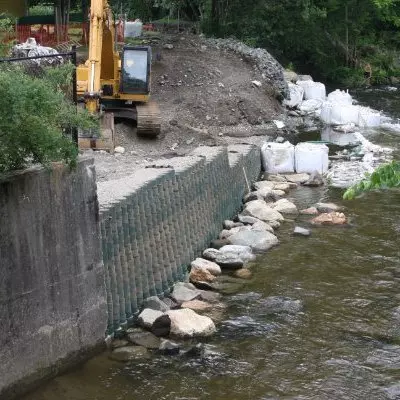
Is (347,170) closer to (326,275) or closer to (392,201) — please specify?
(392,201)

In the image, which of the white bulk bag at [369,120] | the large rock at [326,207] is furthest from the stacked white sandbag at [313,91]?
the large rock at [326,207]

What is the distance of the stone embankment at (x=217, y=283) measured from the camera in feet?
29.7

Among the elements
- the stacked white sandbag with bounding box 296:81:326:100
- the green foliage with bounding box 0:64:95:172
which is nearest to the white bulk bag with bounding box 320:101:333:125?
the stacked white sandbag with bounding box 296:81:326:100

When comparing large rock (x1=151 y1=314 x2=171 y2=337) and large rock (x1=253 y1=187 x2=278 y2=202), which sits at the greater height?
large rock (x1=253 y1=187 x2=278 y2=202)

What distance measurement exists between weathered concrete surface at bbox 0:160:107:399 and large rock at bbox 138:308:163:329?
78 cm

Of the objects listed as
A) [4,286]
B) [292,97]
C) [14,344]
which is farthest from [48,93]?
[292,97]

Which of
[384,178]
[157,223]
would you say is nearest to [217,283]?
[157,223]

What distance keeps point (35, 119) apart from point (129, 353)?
3461 mm

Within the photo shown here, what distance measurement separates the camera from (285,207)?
15.6 m

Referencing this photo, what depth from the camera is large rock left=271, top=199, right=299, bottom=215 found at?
15502 mm

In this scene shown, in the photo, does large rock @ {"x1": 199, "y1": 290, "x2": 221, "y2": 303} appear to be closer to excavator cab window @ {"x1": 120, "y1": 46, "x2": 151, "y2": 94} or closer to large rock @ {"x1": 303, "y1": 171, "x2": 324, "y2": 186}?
large rock @ {"x1": 303, "y1": 171, "x2": 324, "y2": 186}

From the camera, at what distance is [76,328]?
8.18 meters

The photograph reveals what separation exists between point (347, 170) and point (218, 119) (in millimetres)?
5211

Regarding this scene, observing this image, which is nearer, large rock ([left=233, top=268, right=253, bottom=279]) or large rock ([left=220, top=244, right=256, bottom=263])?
large rock ([left=233, top=268, right=253, bottom=279])
